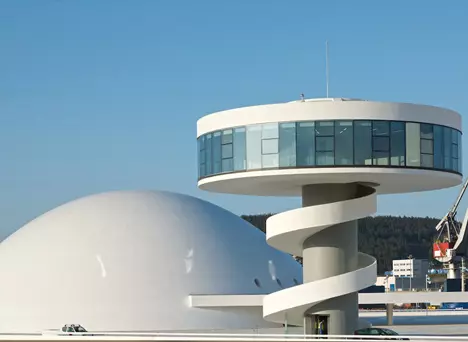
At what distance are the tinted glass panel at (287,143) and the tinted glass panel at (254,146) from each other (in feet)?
3.25

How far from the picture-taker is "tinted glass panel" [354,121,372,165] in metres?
42.1

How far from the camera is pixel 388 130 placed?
42.5 metres

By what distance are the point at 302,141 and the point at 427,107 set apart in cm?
594

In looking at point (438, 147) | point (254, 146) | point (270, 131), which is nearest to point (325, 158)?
point (270, 131)

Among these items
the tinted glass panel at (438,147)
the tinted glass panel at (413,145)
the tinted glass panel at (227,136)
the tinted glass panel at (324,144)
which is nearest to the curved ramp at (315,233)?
the tinted glass panel at (413,145)

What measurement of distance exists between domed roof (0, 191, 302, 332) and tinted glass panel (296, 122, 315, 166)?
18.7 m

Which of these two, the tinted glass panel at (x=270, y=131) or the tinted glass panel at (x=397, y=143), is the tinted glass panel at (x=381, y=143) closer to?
the tinted glass panel at (x=397, y=143)

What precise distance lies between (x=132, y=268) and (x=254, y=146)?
1839 centimetres

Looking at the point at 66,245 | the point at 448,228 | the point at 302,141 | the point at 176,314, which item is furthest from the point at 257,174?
the point at 448,228

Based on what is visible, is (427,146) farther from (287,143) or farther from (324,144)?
(287,143)

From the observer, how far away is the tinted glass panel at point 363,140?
4212cm

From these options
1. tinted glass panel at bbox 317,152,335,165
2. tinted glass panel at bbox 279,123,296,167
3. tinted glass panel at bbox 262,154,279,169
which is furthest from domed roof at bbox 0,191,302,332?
tinted glass panel at bbox 317,152,335,165

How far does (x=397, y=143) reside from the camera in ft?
140

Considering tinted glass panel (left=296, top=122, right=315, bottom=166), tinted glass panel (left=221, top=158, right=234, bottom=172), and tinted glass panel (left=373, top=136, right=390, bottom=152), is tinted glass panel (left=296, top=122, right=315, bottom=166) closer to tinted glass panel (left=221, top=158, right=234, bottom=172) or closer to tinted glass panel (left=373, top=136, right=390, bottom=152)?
tinted glass panel (left=373, top=136, right=390, bottom=152)
